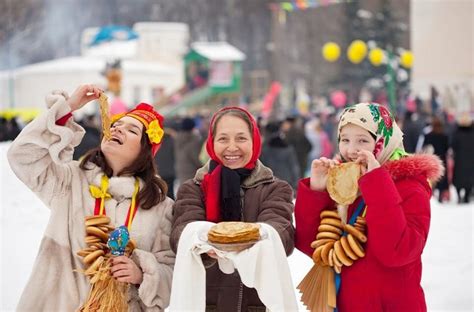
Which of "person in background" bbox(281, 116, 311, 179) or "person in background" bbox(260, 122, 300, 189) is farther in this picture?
"person in background" bbox(281, 116, 311, 179)

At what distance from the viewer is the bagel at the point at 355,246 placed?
2744mm

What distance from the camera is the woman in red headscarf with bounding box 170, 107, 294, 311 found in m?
2.81

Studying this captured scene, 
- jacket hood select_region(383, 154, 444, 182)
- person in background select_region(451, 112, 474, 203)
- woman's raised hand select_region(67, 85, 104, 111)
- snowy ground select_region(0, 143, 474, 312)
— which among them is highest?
woman's raised hand select_region(67, 85, 104, 111)

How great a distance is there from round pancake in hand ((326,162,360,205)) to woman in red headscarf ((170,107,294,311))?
186mm

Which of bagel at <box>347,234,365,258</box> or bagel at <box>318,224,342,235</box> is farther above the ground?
bagel at <box>318,224,342,235</box>

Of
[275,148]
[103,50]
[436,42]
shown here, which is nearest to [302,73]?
[103,50]

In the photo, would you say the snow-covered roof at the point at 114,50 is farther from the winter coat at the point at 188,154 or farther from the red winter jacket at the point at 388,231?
the red winter jacket at the point at 388,231

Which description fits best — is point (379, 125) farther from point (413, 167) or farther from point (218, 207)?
point (218, 207)

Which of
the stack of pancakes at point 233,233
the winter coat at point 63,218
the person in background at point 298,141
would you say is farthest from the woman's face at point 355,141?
the person in background at point 298,141

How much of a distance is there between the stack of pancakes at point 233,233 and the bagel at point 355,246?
1.24 feet

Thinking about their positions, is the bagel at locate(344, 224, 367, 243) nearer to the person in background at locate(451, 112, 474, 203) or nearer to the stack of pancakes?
the stack of pancakes

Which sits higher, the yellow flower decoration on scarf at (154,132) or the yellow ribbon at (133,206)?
the yellow flower decoration on scarf at (154,132)

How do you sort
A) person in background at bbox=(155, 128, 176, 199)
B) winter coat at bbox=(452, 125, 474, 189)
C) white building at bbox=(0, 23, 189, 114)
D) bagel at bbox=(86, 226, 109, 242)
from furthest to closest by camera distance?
white building at bbox=(0, 23, 189, 114)
winter coat at bbox=(452, 125, 474, 189)
person in background at bbox=(155, 128, 176, 199)
bagel at bbox=(86, 226, 109, 242)

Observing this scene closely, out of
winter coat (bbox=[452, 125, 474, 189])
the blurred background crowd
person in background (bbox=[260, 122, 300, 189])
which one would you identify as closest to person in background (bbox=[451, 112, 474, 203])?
winter coat (bbox=[452, 125, 474, 189])
